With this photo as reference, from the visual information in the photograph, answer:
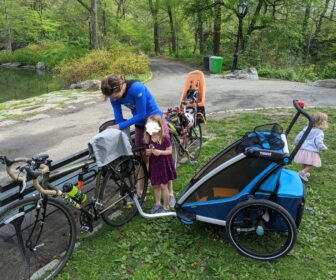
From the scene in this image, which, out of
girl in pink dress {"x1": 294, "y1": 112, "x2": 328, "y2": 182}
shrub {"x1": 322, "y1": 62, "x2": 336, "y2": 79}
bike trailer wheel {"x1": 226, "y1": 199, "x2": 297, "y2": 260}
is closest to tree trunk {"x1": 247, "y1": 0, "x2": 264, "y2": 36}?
shrub {"x1": 322, "y1": 62, "x2": 336, "y2": 79}

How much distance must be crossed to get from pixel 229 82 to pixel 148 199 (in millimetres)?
12006

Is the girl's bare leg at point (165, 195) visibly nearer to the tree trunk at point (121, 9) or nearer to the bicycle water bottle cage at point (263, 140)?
the bicycle water bottle cage at point (263, 140)

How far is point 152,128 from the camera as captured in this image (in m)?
3.65

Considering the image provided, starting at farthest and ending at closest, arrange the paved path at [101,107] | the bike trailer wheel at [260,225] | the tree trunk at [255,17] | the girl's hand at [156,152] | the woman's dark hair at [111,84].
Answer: the tree trunk at [255,17]
the paved path at [101,107]
the girl's hand at [156,152]
the woman's dark hair at [111,84]
the bike trailer wheel at [260,225]

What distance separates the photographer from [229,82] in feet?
51.1

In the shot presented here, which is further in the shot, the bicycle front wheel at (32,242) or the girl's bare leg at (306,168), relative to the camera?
the girl's bare leg at (306,168)

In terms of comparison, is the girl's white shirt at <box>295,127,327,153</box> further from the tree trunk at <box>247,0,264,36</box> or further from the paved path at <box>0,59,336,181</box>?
the tree trunk at <box>247,0,264,36</box>

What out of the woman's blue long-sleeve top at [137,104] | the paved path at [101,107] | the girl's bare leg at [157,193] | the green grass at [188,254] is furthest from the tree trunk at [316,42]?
the girl's bare leg at [157,193]

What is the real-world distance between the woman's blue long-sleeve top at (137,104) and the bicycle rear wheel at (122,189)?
461 millimetres

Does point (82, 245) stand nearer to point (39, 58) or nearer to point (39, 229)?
point (39, 229)

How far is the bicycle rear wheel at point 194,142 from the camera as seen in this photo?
5779 mm

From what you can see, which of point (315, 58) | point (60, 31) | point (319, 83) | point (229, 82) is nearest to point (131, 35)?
point (60, 31)

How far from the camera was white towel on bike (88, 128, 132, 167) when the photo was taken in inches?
129

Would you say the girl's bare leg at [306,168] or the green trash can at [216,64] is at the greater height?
the green trash can at [216,64]
